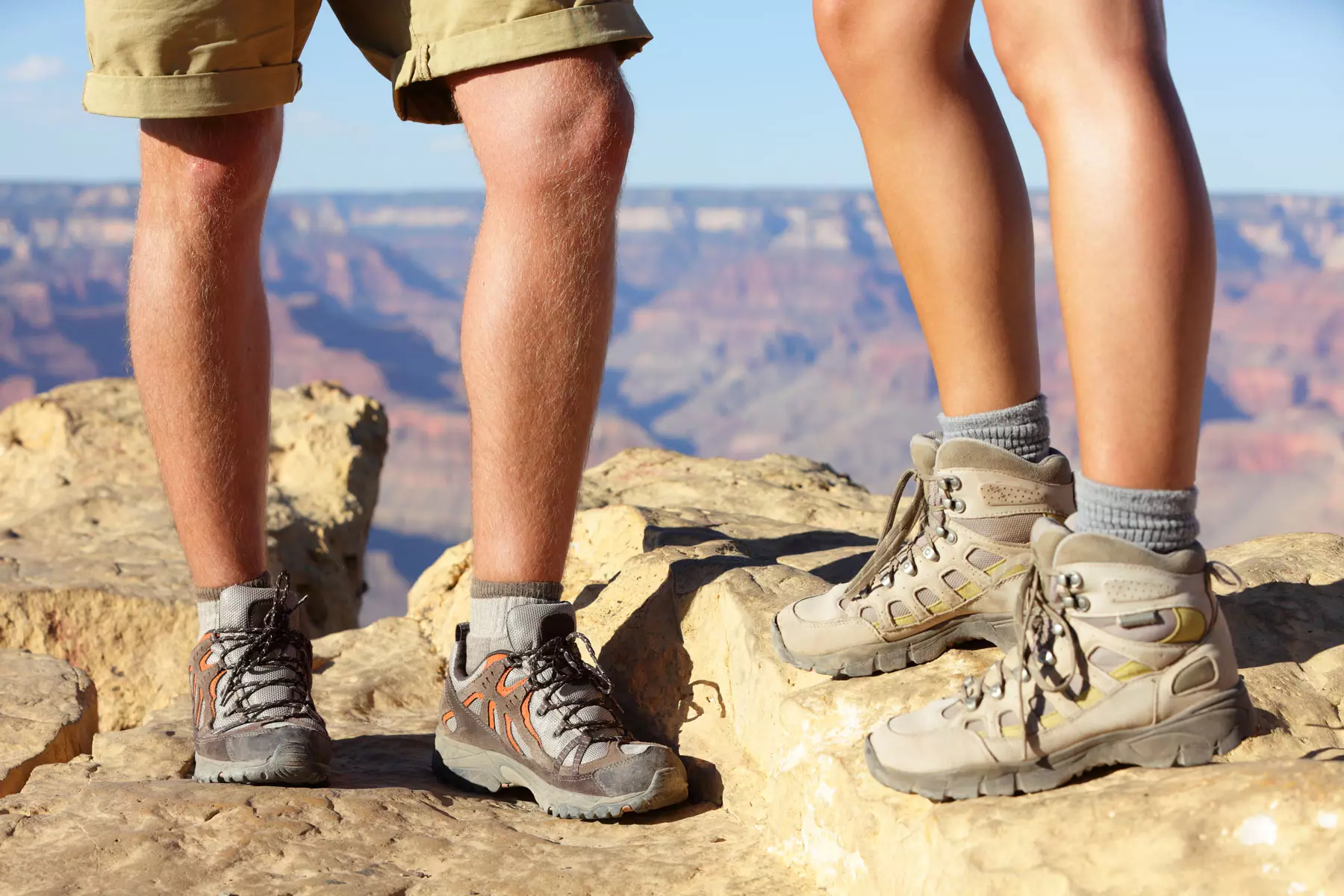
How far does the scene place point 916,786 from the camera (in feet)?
4.15

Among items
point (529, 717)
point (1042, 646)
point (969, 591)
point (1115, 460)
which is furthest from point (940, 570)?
point (529, 717)

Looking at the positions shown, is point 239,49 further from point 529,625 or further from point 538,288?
point 529,625

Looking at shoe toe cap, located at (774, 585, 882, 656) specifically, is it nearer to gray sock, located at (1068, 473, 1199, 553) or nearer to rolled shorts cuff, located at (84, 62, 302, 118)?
gray sock, located at (1068, 473, 1199, 553)

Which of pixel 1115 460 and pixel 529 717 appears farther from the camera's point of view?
pixel 529 717

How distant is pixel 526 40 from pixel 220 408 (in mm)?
744

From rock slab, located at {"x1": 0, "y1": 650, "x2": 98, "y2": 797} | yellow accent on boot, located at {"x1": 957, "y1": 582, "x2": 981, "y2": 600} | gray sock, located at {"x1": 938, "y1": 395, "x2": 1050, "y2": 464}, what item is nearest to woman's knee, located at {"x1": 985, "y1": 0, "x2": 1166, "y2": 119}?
gray sock, located at {"x1": 938, "y1": 395, "x2": 1050, "y2": 464}

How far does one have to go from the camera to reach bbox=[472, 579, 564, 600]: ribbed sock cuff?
165 cm

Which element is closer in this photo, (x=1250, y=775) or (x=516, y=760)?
(x=1250, y=775)

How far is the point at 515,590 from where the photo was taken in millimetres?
1653

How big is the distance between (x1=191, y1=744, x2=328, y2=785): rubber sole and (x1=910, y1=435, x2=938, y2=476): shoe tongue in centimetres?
95

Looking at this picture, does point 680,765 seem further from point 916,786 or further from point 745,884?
point 916,786

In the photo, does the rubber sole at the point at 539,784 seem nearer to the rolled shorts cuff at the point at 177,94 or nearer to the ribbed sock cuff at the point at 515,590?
the ribbed sock cuff at the point at 515,590

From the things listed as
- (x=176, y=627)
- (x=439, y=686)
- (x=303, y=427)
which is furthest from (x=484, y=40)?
(x=303, y=427)

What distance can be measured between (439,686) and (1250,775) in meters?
1.64
